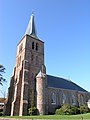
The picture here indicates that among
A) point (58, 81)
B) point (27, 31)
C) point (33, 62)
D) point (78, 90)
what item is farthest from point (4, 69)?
point (78, 90)

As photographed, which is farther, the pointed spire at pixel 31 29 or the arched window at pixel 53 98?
the pointed spire at pixel 31 29

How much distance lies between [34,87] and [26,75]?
3.74 m

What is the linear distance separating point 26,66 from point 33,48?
737 centimetres

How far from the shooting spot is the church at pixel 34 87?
3331 centimetres

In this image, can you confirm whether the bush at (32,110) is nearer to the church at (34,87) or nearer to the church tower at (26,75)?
the church at (34,87)

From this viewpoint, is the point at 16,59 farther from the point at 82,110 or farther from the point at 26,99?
the point at 82,110

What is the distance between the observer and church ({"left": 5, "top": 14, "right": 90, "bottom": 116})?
109 feet

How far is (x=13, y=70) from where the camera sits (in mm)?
41594

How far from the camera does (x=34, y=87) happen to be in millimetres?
36188

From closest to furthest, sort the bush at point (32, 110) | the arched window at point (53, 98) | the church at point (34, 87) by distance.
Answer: the bush at point (32, 110), the church at point (34, 87), the arched window at point (53, 98)

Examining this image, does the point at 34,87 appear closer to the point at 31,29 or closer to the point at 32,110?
the point at 32,110

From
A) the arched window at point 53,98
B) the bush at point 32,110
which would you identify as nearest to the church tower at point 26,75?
the bush at point 32,110

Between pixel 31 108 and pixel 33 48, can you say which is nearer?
pixel 31 108

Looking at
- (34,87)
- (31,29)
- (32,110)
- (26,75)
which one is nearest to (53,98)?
(34,87)
